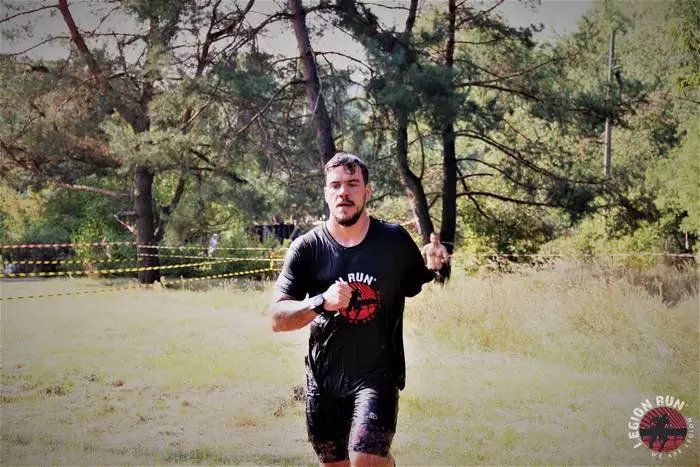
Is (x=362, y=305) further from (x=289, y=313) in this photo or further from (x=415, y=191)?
(x=415, y=191)

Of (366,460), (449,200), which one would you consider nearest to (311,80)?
(449,200)

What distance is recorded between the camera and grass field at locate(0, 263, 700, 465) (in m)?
6.14

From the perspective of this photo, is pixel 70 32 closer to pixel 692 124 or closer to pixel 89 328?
pixel 89 328

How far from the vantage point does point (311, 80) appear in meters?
11.1

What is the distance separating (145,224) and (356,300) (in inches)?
634

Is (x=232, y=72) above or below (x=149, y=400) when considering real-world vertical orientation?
above

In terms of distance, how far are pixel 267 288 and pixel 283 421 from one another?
30.5ft

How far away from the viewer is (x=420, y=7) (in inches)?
599

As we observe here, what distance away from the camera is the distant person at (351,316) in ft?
11.0

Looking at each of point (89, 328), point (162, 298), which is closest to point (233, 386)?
point (89, 328)

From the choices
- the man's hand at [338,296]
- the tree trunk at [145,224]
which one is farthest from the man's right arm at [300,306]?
the tree trunk at [145,224]

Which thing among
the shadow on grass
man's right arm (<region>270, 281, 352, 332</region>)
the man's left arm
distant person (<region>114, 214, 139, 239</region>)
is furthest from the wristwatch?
distant person (<region>114, 214, 139, 239</region>)

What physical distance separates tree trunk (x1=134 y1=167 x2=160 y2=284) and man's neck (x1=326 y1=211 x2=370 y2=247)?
15.3 m

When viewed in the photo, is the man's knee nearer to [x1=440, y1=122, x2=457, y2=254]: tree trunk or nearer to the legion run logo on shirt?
the legion run logo on shirt
